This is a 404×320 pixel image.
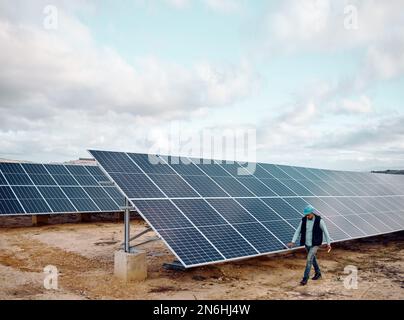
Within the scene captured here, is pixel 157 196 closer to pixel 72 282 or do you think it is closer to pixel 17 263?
pixel 72 282

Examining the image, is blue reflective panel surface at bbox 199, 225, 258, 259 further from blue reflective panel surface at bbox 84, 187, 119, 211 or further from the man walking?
blue reflective panel surface at bbox 84, 187, 119, 211

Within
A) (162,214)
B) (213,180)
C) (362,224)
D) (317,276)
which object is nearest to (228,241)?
(162,214)

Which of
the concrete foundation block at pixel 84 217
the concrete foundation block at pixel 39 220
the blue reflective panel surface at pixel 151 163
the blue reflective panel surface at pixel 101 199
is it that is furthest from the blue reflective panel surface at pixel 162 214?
the concrete foundation block at pixel 84 217

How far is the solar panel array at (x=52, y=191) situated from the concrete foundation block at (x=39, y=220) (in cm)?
127

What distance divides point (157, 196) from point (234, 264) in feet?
13.6

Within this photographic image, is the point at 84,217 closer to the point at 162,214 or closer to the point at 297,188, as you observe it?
the point at 297,188

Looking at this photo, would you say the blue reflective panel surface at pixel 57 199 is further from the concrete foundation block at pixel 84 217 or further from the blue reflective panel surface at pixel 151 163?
the blue reflective panel surface at pixel 151 163

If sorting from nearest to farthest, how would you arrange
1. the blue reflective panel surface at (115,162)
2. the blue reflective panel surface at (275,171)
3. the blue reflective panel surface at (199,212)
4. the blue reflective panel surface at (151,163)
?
→ the blue reflective panel surface at (199,212)
the blue reflective panel surface at (115,162)
the blue reflective panel surface at (151,163)
the blue reflective panel surface at (275,171)

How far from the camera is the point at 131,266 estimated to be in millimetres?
11672

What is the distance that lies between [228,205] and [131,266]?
14.0 feet

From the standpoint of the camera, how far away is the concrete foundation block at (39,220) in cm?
2381

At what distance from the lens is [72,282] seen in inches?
460

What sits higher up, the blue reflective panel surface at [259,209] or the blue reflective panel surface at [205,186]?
the blue reflective panel surface at [205,186]

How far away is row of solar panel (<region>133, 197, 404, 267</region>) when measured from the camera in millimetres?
11023
